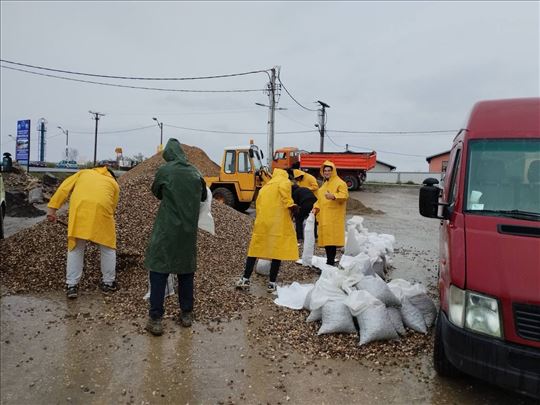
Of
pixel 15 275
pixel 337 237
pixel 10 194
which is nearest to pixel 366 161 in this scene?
pixel 10 194

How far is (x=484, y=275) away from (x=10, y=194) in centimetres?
1554

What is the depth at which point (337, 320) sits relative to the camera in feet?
14.0

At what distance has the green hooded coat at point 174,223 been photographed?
427 cm

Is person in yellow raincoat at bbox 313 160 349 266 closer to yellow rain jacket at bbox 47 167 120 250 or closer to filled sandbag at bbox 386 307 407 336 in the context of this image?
filled sandbag at bbox 386 307 407 336

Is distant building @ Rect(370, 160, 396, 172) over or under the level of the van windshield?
over

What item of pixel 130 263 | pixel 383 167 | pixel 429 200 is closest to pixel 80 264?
pixel 130 263

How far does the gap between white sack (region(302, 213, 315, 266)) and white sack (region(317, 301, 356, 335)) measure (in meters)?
2.48

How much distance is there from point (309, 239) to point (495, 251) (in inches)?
161

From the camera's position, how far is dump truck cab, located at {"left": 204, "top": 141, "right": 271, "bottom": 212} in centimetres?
1572

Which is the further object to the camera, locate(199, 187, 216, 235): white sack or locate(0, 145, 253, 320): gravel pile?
locate(0, 145, 253, 320): gravel pile

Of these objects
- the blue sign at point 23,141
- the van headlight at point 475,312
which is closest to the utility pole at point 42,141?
the blue sign at point 23,141

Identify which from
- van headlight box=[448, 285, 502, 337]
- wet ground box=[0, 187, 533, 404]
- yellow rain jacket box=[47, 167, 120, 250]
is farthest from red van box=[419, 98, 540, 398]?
yellow rain jacket box=[47, 167, 120, 250]

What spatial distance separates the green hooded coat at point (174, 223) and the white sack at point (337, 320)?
1.34 m

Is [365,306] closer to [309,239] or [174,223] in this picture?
[174,223]
